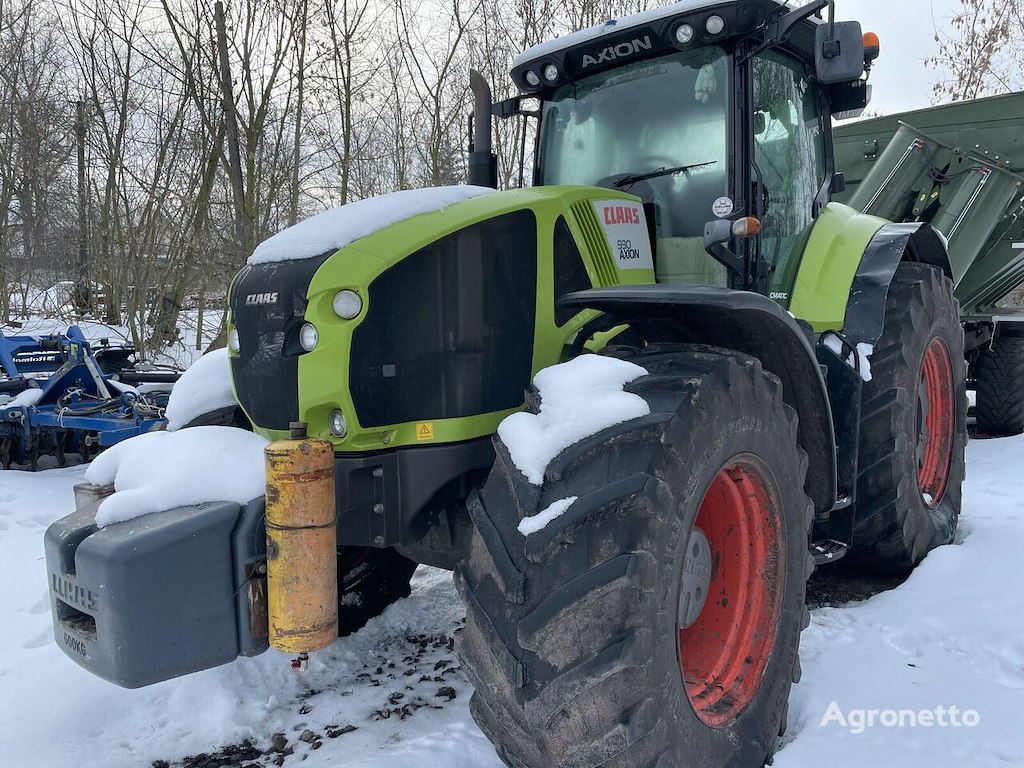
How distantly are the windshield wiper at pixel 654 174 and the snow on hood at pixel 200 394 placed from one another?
1.69 m

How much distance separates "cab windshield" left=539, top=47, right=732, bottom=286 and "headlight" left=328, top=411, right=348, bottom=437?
1541 millimetres

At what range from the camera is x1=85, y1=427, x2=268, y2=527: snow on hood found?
2.21 meters

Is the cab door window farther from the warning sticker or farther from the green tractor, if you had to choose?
the warning sticker

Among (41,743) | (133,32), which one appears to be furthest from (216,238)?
(41,743)

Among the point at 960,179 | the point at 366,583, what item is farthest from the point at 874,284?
the point at 960,179

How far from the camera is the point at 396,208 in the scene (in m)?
2.49

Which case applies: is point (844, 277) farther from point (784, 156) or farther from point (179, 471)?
point (179, 471)

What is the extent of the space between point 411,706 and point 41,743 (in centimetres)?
119

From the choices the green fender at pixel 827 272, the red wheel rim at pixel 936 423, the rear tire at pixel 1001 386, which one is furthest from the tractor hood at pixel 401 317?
the rear tire at pixel 1001 386

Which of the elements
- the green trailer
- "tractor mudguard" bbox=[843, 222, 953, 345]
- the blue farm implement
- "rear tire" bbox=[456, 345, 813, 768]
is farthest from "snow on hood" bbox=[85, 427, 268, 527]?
the green trailer

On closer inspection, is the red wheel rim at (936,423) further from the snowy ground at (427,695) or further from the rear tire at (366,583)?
the rear tire at (366,583)

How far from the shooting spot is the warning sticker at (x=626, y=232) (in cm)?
295

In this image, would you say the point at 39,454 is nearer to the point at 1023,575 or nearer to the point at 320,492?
the point at 320,492

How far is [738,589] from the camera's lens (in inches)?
104
